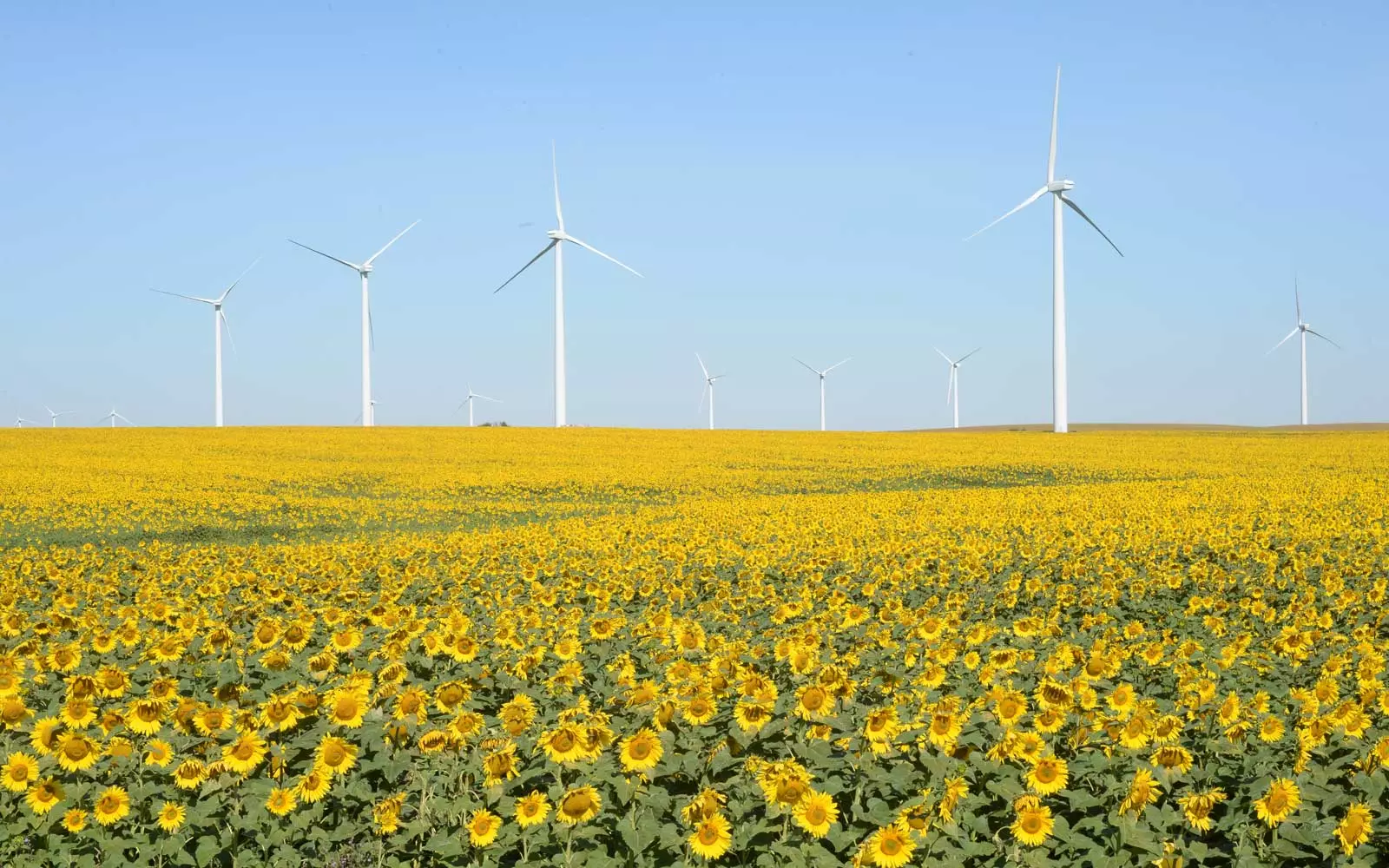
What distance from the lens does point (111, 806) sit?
542 centimetres

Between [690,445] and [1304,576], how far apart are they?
43390mm

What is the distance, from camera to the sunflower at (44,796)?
546cm

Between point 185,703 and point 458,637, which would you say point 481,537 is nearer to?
point 458,637

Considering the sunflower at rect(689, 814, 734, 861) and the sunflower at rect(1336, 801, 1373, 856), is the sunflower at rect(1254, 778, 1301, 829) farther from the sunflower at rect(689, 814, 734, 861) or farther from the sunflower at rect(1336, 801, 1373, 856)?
the sunflower at rect(689, 814, 734, 861)

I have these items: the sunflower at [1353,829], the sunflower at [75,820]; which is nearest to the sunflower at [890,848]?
the sunflower at [1353,829]

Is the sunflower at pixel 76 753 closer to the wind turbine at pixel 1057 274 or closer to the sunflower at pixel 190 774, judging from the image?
the sunflower at pixel 190 774

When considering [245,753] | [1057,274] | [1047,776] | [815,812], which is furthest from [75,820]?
[1057,274]

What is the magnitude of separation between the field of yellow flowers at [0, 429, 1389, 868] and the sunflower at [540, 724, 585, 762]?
0.02 m

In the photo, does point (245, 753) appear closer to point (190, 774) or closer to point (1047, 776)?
point (190, 774)

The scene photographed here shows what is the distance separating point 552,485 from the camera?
38.2 meters

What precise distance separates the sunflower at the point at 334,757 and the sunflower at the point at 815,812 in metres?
2.28

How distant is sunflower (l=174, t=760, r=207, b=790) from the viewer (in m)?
5.63

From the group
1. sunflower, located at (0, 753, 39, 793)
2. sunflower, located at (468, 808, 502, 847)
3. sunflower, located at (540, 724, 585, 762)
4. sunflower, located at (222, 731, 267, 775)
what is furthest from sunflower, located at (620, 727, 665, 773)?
sunflower, located at (0, 753, 39, 793)

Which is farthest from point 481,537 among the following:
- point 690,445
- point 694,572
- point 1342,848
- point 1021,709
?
point 690,445
